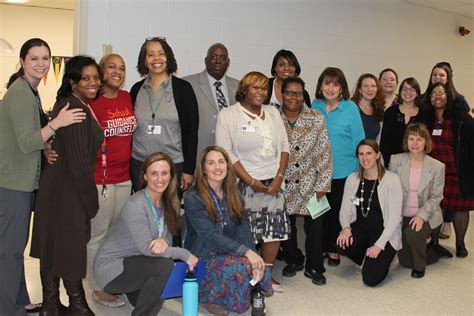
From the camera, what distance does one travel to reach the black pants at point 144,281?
8.87 ft

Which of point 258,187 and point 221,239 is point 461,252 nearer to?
point 258,187

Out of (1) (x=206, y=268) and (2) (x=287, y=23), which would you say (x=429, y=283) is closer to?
(1) (x=206, y=268)

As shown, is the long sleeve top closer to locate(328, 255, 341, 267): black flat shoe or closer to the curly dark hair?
the curly dark hair

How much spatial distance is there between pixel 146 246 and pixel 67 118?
82 cm

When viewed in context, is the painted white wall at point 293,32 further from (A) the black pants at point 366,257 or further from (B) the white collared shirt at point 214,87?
(A) the black pants at point 366,257

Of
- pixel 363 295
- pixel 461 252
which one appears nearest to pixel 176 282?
pixel 363 295

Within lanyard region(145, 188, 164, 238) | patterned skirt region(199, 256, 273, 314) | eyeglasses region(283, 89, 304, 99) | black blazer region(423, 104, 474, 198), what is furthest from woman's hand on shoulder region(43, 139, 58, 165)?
black blazer region(423, 104, 474, 198)

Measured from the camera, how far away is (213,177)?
3.08 m

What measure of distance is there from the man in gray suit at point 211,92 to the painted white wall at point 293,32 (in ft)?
3.62

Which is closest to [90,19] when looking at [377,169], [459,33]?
[377,169]

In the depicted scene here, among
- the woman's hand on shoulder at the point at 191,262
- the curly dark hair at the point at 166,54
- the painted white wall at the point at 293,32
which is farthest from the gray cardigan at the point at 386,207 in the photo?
the painted white wall at the point at 293,32

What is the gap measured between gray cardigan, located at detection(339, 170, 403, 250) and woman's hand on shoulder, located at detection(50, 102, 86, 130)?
87.0 inches

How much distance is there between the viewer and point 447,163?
4.38 meters

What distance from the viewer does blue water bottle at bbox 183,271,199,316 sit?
2.78 m
